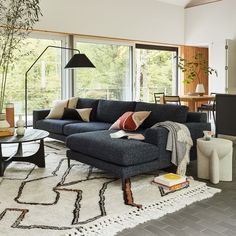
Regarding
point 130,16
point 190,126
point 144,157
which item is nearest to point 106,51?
point 130,16

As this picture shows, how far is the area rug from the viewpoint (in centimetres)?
243

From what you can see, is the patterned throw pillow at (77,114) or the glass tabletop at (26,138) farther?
the patterned throw pillow at (77,114)

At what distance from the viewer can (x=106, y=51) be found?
7.84 metres

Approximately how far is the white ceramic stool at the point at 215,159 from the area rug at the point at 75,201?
23cm

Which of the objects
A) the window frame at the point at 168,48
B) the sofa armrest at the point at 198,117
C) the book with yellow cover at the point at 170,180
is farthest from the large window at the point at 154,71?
the book with yellow cover at the point at 170,180

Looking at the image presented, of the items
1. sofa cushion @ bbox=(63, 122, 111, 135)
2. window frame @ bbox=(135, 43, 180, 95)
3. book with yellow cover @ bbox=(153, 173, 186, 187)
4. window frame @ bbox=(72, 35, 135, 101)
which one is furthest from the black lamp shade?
window frame @ bbox=(135, 43, 180, 95)

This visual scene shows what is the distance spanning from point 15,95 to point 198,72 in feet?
17.6

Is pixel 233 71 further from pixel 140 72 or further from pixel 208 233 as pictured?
pixel 208 233

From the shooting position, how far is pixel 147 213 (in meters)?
2.66

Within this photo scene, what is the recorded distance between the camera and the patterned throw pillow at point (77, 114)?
5.32 meters

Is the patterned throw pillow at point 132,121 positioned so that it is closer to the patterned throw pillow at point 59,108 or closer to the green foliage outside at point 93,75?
the patterned throw pillow at point 59,108

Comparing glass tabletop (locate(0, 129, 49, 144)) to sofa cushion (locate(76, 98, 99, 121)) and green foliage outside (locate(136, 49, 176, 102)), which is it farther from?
green foliage outside (locate(136, 49, 176, 102))

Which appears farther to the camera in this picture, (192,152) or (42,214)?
(192,152)

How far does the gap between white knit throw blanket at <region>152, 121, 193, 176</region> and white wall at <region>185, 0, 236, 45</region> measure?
18.9ft
